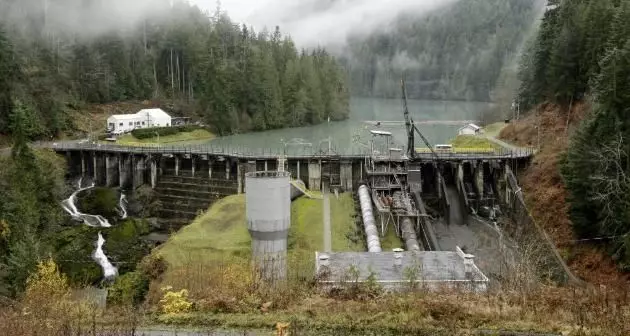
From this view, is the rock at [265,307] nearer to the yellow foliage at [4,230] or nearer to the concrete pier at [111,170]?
the yellow foliage at [4,230]

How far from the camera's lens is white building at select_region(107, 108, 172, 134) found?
8994 cm

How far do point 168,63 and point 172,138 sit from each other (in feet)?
120

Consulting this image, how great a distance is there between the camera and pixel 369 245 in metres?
40.5

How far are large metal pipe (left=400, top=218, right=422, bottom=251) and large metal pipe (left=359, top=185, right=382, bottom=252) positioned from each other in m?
2.19

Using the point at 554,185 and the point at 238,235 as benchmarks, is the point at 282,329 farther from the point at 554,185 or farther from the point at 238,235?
the point at 554,185

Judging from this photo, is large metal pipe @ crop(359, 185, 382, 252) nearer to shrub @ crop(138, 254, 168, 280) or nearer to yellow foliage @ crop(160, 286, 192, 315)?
shrub @ crop(138, 254, 168, 280)

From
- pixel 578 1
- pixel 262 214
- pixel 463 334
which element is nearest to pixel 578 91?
pixel 578 1

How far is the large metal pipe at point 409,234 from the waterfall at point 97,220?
21.9 meters

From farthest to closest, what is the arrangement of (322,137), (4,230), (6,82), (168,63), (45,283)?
(168,63)
(322,137)
(6,82)
(4,230)
(45,283)

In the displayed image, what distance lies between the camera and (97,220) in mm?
56000

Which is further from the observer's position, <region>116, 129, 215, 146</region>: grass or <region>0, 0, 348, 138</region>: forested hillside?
<region>0, 0, 348, 138</region>: forested hillside

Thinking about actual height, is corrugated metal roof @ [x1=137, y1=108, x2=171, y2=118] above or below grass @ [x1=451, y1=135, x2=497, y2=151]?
above

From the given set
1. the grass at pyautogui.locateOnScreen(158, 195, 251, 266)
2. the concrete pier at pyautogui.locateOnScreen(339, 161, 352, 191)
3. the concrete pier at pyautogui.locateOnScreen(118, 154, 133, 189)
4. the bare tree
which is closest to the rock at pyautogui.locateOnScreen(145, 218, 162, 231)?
the grass at pyautogui.locateOnScreen(158, 195, 251, 266)

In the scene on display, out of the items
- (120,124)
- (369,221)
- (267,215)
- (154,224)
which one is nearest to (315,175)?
(369,221)
